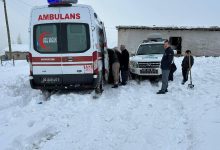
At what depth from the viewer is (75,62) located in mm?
10469

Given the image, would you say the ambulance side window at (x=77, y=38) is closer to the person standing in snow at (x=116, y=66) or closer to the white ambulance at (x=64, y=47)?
the white ambulance at (x=64, y=47)

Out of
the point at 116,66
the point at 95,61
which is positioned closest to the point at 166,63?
the point at 95,61

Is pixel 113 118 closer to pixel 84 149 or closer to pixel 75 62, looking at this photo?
pixel 84 149

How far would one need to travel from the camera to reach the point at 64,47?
10516 mm

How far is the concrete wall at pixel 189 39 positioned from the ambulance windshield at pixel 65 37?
23.6 metres

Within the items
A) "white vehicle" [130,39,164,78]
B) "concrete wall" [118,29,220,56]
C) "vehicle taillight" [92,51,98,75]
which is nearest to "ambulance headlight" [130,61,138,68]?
"white vehicle" [130,39,164,78]

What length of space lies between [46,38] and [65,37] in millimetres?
650

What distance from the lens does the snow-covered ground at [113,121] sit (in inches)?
237

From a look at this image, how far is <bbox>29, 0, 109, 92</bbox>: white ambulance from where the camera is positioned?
1046cm

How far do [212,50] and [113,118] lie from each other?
29356 millimetres

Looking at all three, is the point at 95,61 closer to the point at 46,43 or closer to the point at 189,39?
the point at 46,43

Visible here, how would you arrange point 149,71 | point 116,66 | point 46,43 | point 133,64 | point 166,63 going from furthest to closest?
point 133,64
point 149,71
point 116,66
point 166,63
point 46,43

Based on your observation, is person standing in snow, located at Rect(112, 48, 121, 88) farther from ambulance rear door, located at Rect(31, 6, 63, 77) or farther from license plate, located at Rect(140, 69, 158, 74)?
ambulance rear door, located at Rect(31, 6, 63, 77)

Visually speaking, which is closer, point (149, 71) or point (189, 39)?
point (149, 71)
